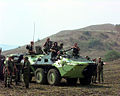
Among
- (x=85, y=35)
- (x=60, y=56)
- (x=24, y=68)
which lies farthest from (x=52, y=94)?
(x=85, y=35)

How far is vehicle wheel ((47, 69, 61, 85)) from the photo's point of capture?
1742 centimetres

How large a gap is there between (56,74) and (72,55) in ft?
4.76

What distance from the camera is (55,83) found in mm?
17500

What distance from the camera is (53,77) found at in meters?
17.7

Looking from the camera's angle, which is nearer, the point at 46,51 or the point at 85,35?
the point at 46,51

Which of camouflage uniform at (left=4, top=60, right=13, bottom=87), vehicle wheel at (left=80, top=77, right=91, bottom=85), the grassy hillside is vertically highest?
the grassy hillside

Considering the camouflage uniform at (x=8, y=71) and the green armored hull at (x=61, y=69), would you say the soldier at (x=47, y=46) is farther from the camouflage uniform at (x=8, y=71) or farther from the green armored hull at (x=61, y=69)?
the camouflage uniform at (x=8, y=71)

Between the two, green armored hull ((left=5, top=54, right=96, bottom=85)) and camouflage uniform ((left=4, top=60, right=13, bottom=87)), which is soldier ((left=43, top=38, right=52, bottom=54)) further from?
camouflage uniform ((left=4, top=60, right=13, bottom=87))

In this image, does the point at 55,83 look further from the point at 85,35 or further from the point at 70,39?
the point at 85,35

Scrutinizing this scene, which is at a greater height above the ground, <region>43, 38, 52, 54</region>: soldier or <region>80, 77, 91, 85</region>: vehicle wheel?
<region>43, 38, 52, 54</region>: soldier

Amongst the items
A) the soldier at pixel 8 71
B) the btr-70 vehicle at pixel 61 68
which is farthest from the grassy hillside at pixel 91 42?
the soldier at pixel 8 71

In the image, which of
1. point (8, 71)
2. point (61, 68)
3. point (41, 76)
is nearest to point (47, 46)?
point (41, 76)

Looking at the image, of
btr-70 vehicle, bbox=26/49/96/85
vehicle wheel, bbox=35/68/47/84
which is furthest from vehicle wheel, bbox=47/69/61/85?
vehicle wheel, bbox=35/68/47/84

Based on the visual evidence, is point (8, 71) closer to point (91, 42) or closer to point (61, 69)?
point (61, 69)
